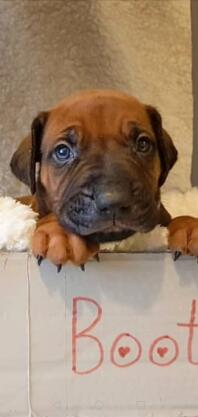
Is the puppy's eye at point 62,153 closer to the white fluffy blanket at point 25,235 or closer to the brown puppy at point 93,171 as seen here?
the brown puppy at point 93,171

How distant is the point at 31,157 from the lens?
5.18ft

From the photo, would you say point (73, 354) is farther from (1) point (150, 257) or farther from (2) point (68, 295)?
(1) point (150, 257)

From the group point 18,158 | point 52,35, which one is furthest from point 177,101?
point 18,158

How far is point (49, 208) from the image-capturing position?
1.56 meters

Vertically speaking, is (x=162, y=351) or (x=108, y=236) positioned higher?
(x=108, y=236)

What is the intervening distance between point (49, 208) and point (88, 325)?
0.33 metres

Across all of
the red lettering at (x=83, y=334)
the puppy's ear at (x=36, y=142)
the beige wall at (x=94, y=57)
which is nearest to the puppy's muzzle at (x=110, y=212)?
the red lettering at (x=83, y=334)

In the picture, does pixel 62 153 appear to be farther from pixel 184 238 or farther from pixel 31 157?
pixel 184 238

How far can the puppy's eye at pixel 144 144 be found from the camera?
1515 mm

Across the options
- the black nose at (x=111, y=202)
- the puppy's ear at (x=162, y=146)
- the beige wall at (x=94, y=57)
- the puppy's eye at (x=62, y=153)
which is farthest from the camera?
the beige wall at (x=94, y=57)

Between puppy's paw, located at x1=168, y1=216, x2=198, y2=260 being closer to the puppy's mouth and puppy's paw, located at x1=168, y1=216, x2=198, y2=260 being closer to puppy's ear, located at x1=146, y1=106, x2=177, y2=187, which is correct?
the puppy's mouth

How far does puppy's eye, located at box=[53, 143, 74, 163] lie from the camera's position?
1.48 m

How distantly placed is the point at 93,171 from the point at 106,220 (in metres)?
0.12

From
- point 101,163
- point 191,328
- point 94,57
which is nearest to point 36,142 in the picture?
point 101,163
